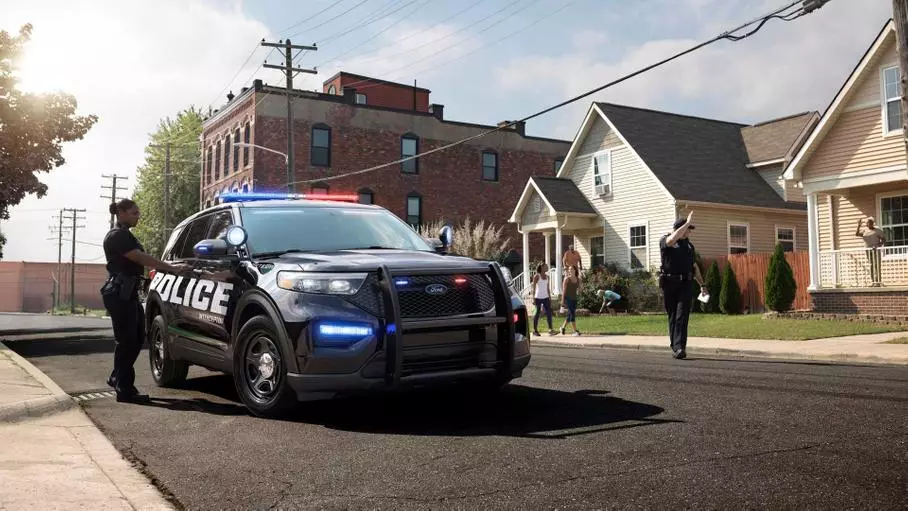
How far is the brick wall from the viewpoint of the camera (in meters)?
18.5

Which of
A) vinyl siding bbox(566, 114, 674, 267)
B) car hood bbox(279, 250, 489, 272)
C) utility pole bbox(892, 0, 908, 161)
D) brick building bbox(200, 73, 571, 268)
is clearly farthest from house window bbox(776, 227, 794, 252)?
car hood bbox(279, 250, 489, 272)

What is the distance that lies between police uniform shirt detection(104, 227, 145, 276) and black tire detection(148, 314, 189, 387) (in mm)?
784

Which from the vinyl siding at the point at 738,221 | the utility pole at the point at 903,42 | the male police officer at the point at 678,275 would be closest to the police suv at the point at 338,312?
the male police officer at the point at 678,275

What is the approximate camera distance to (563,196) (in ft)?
99.7

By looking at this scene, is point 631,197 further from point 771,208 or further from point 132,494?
point 132,494

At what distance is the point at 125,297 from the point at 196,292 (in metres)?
0.69

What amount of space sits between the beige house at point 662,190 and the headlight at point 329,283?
2219cm

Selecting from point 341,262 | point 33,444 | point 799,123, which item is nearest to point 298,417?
point 341,262

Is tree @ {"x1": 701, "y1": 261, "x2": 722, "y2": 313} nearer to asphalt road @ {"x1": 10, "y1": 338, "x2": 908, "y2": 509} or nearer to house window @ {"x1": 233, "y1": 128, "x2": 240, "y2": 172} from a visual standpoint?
asphalt road @ {"x1": 10, "y1": 338, "x2": 908, "y2": 509}

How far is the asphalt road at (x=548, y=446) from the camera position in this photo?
148 inches

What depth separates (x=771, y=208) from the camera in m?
27.9

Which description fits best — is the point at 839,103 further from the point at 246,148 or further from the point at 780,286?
the point at 246,148

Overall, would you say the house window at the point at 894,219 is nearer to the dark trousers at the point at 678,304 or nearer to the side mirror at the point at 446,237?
the dark trousers at the point at 678,304

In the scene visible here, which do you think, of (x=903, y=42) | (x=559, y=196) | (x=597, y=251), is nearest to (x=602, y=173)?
(x=559, y=196)
